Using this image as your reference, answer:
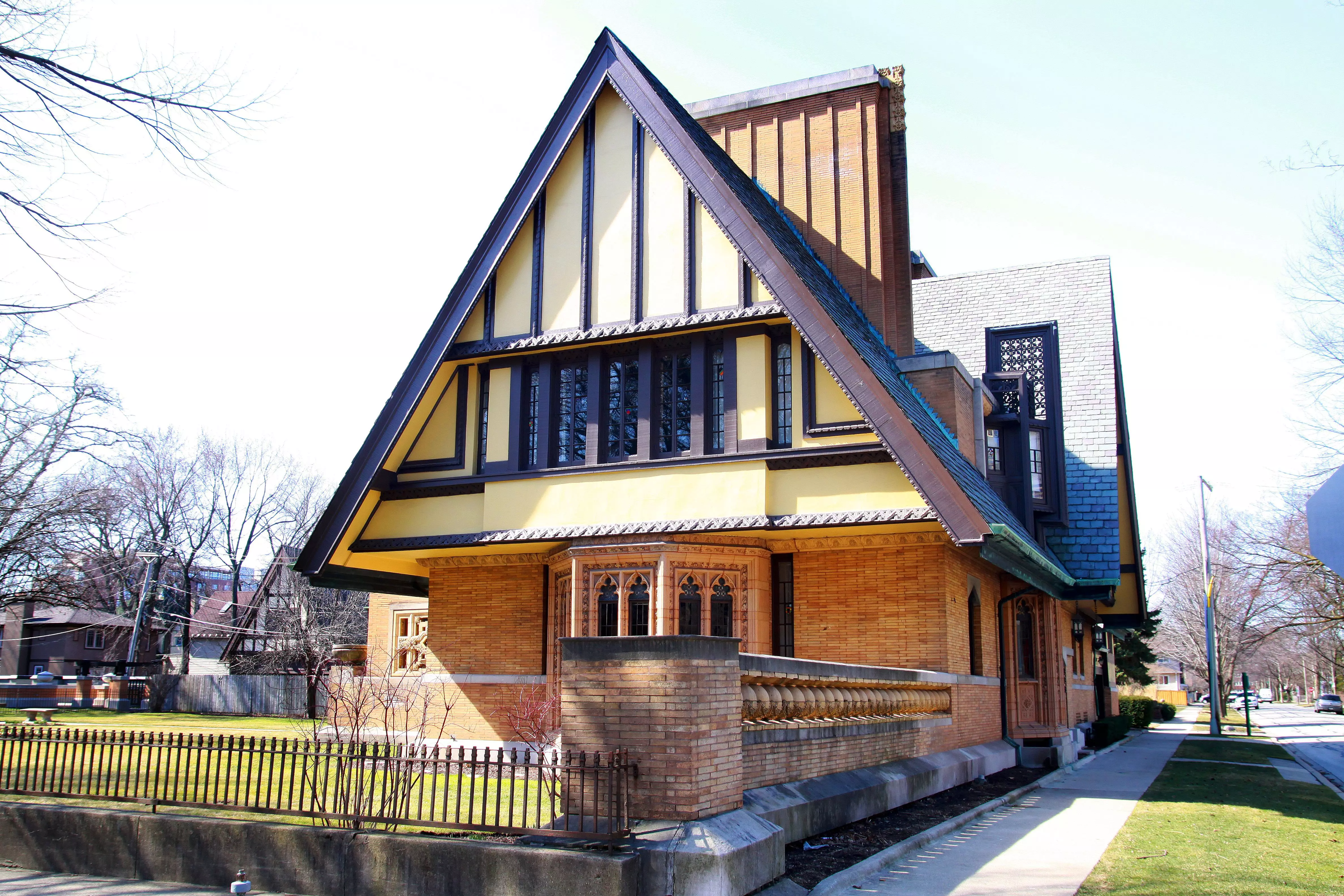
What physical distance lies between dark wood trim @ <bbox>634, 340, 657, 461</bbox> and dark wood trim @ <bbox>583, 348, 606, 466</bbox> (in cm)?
57

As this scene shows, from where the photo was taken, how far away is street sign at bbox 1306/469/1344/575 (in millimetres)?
10367

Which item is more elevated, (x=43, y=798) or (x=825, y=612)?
(x=825, y=612)

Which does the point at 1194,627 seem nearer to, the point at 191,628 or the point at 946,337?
the point at 946,337

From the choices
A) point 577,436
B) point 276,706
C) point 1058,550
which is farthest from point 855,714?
point 276,706

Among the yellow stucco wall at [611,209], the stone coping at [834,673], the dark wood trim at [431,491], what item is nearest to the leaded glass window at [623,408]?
the yellow stucco wall at [611,209]

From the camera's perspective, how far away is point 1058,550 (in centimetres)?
2244

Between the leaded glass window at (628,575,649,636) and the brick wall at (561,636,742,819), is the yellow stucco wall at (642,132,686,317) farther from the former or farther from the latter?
the brick wall at (561,636,742,819)

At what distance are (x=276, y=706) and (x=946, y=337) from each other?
2848cm

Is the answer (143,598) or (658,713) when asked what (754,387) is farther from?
(143,598)

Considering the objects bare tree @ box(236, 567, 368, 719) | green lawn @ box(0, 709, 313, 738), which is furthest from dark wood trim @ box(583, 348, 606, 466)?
bare tree @ box(236, 567, 368, 719)

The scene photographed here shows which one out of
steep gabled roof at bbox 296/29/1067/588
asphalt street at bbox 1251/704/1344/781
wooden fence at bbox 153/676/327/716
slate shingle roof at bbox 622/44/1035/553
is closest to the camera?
steep gabled roof at bbox 296/29/1067/588

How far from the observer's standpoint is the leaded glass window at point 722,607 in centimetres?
1559

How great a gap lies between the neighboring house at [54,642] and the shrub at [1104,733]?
51170 mm

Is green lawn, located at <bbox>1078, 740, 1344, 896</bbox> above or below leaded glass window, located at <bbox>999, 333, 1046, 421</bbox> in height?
below
